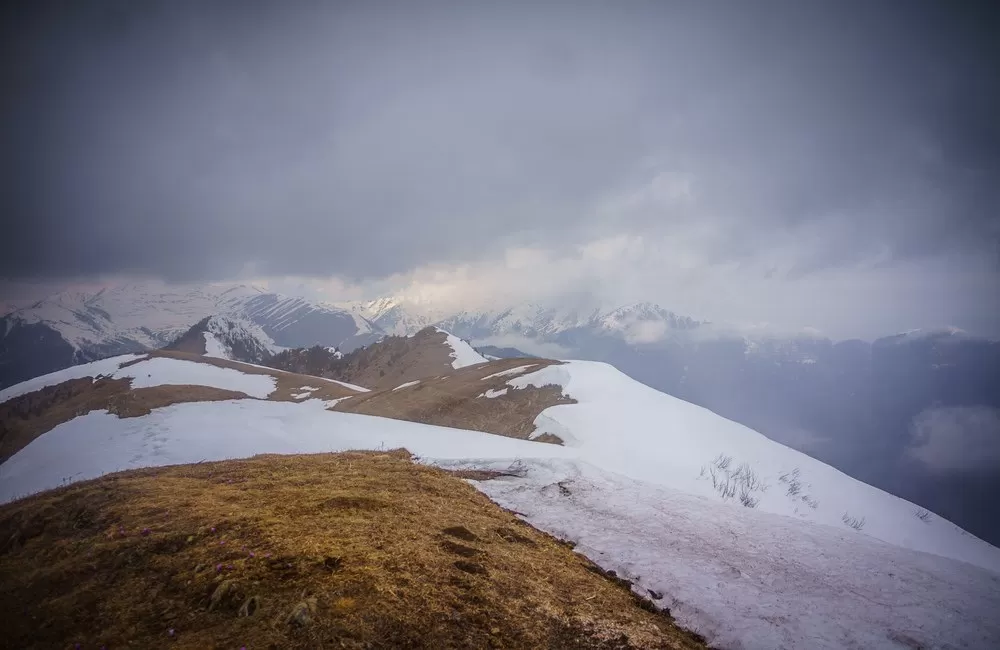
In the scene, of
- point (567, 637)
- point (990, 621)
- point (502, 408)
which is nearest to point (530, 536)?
point (567, 637)

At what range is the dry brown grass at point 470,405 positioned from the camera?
39.0m

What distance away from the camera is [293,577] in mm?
5559

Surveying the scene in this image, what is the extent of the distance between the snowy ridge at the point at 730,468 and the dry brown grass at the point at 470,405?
2.61 m

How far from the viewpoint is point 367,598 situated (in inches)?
204

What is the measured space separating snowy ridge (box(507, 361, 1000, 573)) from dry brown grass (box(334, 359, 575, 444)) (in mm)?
Result: 2607

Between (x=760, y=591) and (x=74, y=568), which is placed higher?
(x=760, y=591)

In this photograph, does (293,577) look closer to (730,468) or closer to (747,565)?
(747,565)

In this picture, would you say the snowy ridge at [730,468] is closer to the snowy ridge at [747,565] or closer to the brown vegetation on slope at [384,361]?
the snowy ridge at [747,565]

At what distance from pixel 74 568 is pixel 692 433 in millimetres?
34972

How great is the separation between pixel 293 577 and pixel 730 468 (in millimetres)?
29105

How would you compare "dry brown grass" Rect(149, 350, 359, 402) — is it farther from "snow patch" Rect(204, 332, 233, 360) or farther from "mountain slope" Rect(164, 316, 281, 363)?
"snow patch" Rect(204, 332, 233, 360)

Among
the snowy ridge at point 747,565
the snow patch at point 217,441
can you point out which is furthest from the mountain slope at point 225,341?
the snowy ridge at point 747,565

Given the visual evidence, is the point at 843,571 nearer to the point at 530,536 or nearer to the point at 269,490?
the point at 530,536

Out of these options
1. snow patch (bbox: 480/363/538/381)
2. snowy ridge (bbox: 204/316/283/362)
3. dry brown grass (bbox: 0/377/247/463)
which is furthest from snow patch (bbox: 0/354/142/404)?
snowy ridge (bbox: 204/316/283/362)
